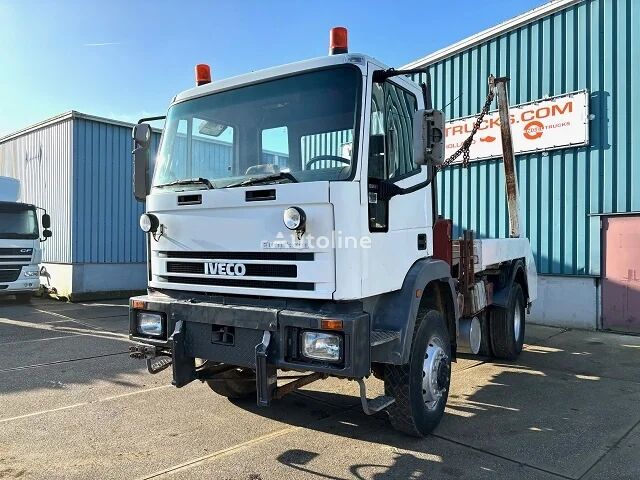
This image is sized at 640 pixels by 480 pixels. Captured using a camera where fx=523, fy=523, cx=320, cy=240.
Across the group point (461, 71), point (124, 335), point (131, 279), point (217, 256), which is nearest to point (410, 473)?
point (217, 256)

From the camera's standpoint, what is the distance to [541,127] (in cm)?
988

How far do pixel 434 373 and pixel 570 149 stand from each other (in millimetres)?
7015

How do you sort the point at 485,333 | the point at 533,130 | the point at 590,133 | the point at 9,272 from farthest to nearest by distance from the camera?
the point at 9,272 → the point at 533,130 → the point at 590,133 → the point at 485,333

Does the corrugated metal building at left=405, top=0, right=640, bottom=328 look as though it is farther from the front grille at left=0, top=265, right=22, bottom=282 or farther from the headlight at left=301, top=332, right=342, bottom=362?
the front grille at left=0, top=265, right=22, bottom=282

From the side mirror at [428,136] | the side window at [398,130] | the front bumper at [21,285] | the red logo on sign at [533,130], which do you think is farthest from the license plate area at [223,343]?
the front bumper at [21,285]

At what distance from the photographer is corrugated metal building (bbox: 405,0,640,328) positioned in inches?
351

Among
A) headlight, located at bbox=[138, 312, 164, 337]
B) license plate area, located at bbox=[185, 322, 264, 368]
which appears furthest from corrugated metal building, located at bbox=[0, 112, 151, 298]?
license plate area, located at bbox=[185, 322, 264, 368]

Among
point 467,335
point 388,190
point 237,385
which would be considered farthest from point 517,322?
point 388,190

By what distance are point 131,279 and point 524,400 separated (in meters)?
12.4

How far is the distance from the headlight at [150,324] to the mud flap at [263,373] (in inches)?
40.6

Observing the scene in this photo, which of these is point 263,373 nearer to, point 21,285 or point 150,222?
point 150,222

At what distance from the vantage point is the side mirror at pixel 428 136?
3.66 meters

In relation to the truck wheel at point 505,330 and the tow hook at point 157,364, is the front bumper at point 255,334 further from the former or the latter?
the truck wheel at point 505,330

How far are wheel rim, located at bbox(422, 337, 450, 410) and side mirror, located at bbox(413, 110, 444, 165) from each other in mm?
1507
